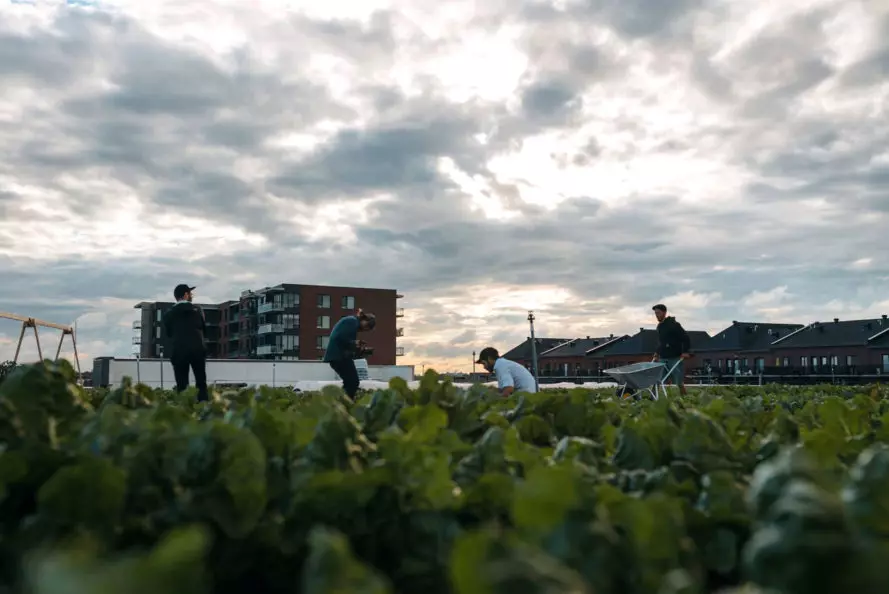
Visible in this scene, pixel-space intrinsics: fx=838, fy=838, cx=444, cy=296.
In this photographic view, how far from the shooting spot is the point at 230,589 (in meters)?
1.46

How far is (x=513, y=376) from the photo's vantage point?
11.6m

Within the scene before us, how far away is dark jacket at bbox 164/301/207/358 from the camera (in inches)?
492

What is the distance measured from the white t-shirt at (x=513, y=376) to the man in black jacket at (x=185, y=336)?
4.20 m

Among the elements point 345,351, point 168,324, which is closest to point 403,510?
point 345,351

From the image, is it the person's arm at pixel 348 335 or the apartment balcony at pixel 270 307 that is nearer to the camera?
the person's arm at pixel 348 335

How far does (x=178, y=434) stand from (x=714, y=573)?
1.07 meters

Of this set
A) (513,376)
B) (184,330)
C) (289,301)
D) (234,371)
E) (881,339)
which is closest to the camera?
(513,376)

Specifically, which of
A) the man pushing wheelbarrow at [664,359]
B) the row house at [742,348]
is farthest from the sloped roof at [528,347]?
the man pushing wheelbarrow at [664,359]

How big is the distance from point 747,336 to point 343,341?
111979mm

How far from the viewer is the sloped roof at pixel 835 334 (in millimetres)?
99375

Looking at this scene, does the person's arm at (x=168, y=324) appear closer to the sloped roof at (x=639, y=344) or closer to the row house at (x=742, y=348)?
the row house at (x=742, y=348)

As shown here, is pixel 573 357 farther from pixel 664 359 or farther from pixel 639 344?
pixel 664 359

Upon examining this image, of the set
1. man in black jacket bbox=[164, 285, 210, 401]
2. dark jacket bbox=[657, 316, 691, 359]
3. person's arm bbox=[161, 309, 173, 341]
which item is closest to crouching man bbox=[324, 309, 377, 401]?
man in black jacket bbox=[164, 285, 210, 401]

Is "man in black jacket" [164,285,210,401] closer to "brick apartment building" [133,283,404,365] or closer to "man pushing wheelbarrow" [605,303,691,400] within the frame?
"man pushing wheelbarrow" [605,303,691,400]
